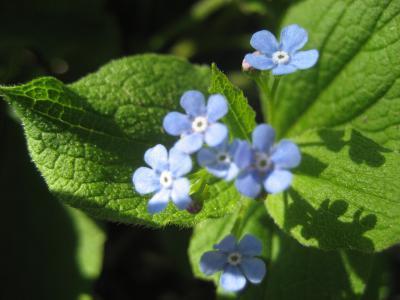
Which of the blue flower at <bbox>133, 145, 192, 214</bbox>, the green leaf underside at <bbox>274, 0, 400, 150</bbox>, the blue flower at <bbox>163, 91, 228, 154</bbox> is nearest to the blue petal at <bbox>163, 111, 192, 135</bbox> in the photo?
the blue flower at <bbox>163, 91, 228, 154</bbox>

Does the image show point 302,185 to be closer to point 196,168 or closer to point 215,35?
point 196,168

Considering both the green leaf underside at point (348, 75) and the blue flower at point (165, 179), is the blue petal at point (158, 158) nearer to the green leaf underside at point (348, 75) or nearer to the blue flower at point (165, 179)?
the blue flower at point (165, 179)

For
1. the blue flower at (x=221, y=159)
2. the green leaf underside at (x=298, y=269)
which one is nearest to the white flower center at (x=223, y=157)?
the blue flower at (x=221, y=159)

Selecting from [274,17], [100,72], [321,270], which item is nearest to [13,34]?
[100,72]

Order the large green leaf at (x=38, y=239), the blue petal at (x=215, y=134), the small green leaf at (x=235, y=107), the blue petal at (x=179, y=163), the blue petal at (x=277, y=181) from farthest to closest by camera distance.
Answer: the large green leaf at (x=38, y=239)
the small green leaf at (x=235, y=107)
the blue petal at (x=179, y=163)
the blue petal at (x=215, y=134)
the blue petal at (x=277, y=181)

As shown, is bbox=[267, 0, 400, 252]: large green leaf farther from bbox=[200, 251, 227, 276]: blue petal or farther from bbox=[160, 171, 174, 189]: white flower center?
bbox=[160, 171, 174, 189]: white flower center

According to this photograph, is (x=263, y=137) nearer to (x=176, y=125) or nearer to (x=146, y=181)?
(x=176, y=125)
